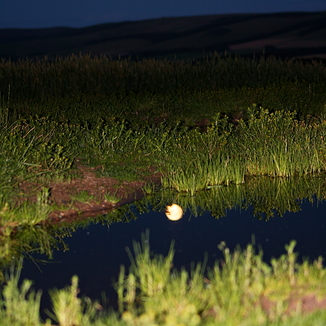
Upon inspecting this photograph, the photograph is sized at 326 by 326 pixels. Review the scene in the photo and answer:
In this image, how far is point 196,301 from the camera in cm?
486

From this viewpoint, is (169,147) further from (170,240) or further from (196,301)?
(196,301)

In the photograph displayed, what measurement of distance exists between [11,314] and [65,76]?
16.9 meters

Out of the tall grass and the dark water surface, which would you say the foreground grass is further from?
the tall grass

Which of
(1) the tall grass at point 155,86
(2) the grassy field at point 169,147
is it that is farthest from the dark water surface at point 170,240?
(1) the tall grass at point 155,86

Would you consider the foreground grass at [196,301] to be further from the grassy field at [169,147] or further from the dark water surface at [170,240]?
the dark water surface at [170,240]

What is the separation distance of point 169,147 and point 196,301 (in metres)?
6.19

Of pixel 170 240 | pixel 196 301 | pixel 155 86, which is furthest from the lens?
pixel 155 86

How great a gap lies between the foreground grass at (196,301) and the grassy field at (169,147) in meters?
0.02

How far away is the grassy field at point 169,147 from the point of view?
5.03 m

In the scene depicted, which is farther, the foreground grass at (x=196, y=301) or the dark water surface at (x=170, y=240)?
the dark water surface at (x=170, y=240)

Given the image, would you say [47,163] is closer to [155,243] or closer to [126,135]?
[126,135]

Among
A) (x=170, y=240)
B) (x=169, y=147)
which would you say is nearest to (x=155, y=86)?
(x=169, y=147)

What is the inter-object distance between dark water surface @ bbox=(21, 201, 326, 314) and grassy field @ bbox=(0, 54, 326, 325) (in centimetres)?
27

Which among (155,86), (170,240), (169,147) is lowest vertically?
(170,240)
